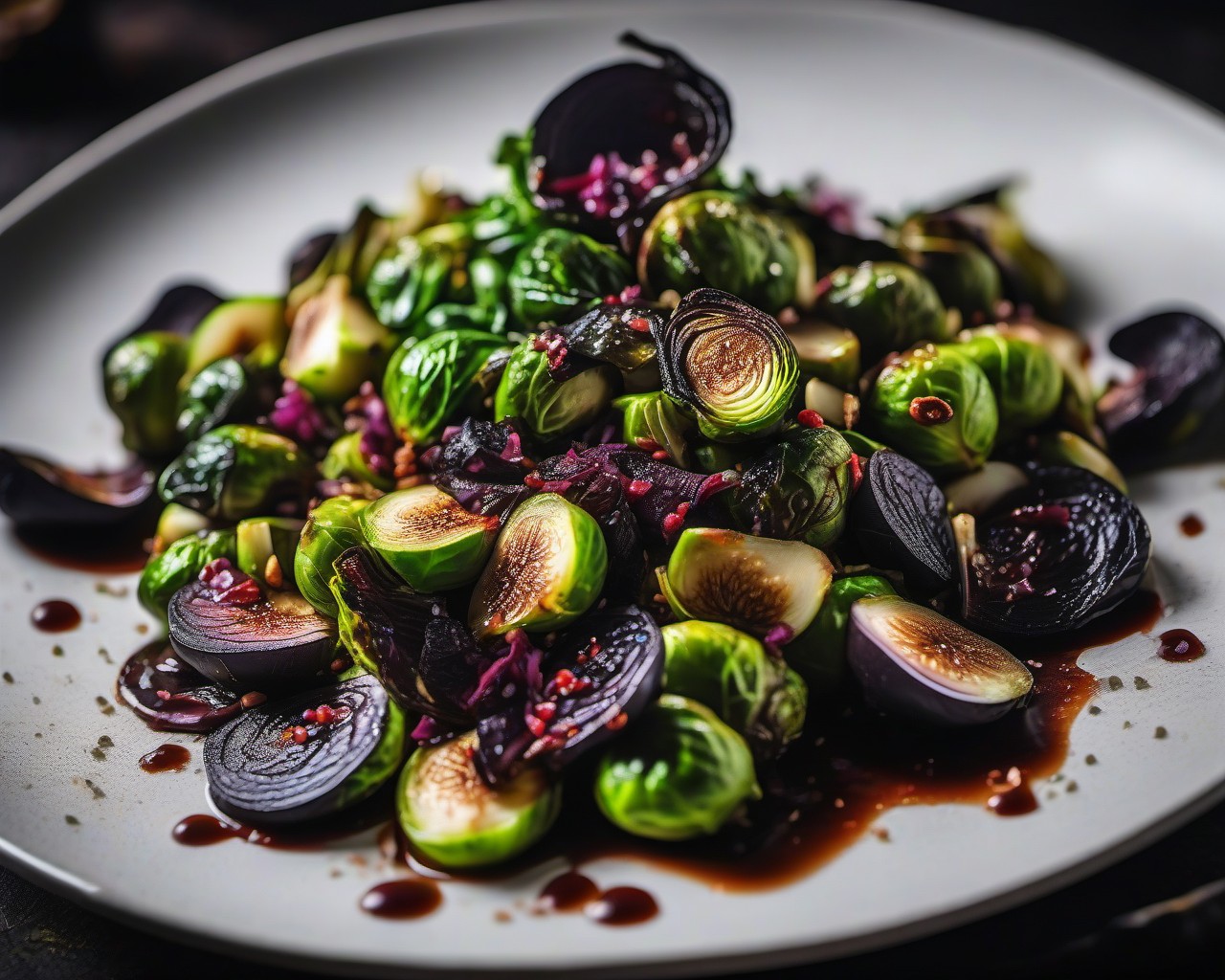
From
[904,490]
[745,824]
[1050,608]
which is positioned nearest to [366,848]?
[745,824]

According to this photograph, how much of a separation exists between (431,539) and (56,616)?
1388mm

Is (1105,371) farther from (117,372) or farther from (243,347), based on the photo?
(117,372)

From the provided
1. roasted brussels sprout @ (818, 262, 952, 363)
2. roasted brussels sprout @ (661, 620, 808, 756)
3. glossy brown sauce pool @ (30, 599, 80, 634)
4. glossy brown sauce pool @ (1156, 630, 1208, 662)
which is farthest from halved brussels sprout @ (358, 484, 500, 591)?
glossy brown sauce pool @ (1156, 630, 1208, 662)

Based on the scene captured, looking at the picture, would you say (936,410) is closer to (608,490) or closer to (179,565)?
(608,490)

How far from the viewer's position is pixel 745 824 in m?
2.83

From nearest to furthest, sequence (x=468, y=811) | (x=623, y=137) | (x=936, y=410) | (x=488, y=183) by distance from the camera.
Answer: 1. (x=468, y=811)
2. (x=936, y=410)
3. (x=623, y=137)
4. (x=488, y=183)

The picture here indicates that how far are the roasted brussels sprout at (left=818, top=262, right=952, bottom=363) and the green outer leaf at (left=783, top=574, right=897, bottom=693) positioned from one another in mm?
974

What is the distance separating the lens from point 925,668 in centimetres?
295

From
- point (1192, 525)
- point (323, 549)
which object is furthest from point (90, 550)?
point (1192, 525)

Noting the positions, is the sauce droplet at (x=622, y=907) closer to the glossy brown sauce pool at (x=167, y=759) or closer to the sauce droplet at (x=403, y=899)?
the sauce droplet at (x=403, y=899)

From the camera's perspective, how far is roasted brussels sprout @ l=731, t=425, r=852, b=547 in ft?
10.2

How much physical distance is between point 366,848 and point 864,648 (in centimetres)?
131

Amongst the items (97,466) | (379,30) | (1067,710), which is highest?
(379,30)

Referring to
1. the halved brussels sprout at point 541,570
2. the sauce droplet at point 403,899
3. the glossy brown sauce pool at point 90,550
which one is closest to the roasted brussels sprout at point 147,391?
the glossy brown sauce pool at point 90,550
